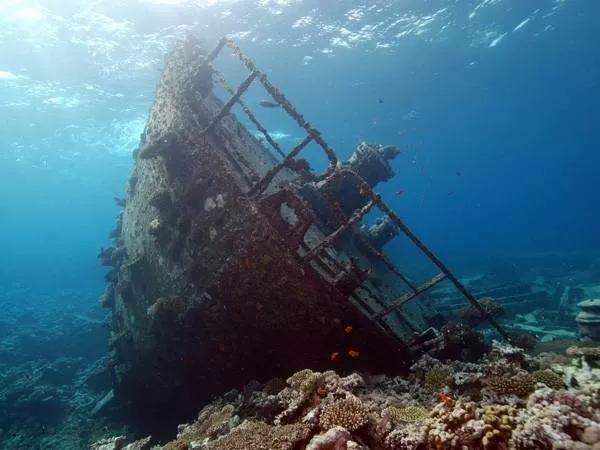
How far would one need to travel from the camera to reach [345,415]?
4609mm

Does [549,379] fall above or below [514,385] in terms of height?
below

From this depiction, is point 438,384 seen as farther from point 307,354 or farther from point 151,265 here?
point 151,265

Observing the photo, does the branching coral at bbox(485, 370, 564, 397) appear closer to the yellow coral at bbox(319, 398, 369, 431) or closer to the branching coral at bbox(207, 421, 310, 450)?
the yellow coral at bbox(319, 398, 369, 431)

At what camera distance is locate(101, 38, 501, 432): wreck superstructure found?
22.1 feet

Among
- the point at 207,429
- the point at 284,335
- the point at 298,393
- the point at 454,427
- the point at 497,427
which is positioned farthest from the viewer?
the point at 284,335

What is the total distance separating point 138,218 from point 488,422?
9247 mm

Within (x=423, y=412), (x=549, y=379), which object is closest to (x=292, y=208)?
(x=423, y=412)

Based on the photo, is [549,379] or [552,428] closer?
[552,428]

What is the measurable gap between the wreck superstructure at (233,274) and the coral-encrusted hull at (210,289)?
0.08 feet

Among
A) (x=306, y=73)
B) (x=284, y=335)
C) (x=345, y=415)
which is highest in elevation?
(x=306, y=73)

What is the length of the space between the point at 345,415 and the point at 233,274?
10.7ft

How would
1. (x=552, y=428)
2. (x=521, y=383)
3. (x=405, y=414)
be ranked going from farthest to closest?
(x=521, y=383) < (x=405, y=414) < (x=552, y=428)

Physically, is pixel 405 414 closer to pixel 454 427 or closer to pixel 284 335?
pixel 454 427

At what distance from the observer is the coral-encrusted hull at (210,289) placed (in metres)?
6.86
